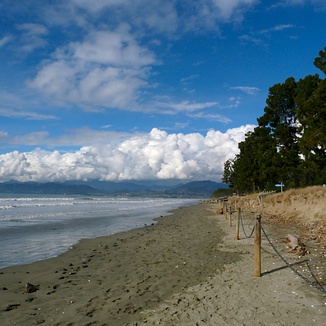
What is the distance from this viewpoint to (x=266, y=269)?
9.76 metres

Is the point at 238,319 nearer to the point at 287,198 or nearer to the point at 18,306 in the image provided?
the point at 18,306

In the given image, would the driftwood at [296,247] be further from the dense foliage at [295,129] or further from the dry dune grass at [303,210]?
the dense foliage at [295,129]

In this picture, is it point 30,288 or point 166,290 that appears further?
point 30,288

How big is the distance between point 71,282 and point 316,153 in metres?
28.3

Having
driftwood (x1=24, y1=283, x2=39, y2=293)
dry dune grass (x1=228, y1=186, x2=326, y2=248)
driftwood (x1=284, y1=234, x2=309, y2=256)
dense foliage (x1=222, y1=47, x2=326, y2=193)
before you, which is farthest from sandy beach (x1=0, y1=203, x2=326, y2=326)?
dense foliage (x1=222, y1=47, x2=326, y2=193)

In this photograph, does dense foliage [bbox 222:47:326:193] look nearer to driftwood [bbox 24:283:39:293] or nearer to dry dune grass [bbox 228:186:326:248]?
dry dune grass [bbox 228:186:326:248]

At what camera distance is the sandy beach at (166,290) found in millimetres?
6520

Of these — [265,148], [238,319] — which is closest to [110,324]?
[238,319]

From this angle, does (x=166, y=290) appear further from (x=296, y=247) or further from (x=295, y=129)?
(x=295, y=129)

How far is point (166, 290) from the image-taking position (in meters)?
8.38

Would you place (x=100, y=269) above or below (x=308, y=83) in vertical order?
below

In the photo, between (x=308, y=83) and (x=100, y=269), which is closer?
(x=100, y=269)

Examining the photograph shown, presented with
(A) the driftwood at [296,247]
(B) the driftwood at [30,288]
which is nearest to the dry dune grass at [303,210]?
(A) the driftwood at [296,247]

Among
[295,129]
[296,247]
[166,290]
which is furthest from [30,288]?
[295,129]
